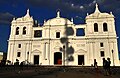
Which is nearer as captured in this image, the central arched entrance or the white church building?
the white church building

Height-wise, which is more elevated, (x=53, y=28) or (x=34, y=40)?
(x=53, y=28)

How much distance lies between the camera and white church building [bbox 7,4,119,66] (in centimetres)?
3603

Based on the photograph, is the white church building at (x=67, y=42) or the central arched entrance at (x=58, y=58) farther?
the central arched entrance at (x=58, y=58)

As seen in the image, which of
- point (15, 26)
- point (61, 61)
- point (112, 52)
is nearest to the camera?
point (112, 52)

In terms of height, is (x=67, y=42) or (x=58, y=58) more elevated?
(x=67, y=42)

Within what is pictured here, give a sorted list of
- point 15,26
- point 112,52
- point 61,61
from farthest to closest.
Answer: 1. point 15,26
2. point 61,61
3. point 112,52

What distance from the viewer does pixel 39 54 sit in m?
38.1

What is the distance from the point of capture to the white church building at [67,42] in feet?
118

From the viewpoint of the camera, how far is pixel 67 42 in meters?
37.7

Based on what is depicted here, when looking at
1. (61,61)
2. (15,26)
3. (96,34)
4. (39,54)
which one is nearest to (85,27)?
(96,34)

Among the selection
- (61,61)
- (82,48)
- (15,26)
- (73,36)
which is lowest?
(61,61)

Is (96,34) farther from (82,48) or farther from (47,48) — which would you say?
(47,48)

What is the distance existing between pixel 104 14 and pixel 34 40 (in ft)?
54.5

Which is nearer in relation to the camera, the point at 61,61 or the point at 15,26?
the point at 61,61
